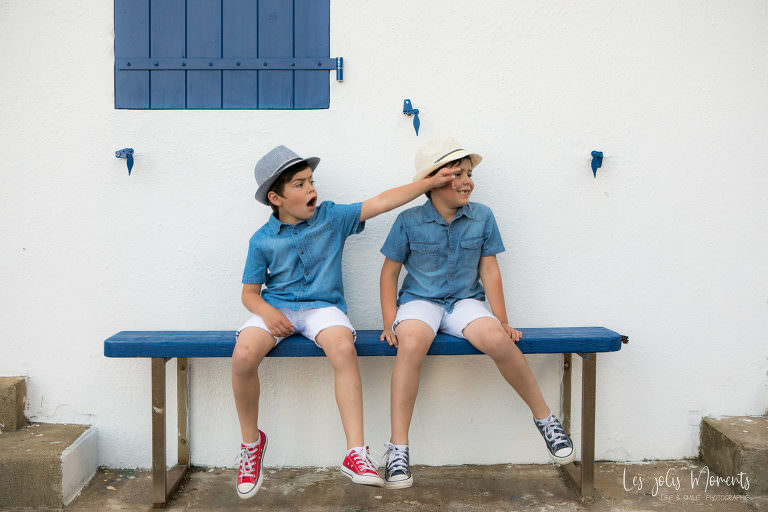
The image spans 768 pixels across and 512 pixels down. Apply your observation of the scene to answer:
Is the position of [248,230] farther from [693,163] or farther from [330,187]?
[693,163]

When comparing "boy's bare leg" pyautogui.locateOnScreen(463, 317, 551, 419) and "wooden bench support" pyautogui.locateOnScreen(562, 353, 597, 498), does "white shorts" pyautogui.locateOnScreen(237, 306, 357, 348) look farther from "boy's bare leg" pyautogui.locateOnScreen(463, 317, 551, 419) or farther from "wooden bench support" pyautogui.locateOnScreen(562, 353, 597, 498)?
"wooden bench support" pyautogui.locateOnScreen(562, 353, 597, 498)

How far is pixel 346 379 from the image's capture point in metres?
2.36

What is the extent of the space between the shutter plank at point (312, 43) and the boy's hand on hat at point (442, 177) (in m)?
0.70

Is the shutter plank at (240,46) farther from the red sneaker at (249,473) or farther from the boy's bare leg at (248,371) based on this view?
the red sneaker at (249,473)

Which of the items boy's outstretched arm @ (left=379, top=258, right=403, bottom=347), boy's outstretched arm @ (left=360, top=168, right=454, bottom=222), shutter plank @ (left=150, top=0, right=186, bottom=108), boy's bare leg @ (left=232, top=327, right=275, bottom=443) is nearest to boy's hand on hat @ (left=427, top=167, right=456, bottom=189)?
boy's outstretched arm @ (left=360, top=168, right=454, bottom=222)

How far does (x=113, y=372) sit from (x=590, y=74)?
2760 mm

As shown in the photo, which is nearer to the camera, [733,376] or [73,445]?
[73,445]

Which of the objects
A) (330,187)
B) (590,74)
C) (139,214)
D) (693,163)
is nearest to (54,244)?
(139,214)

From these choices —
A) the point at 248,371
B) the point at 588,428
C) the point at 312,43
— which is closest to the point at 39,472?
the point at 248,371

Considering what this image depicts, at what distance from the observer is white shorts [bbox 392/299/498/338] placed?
2.53m

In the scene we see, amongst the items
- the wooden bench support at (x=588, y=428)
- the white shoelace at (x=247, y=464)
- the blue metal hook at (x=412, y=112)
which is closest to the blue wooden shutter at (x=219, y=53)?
the blue metal hook at (x=412, y=112)

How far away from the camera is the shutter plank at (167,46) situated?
282 cm

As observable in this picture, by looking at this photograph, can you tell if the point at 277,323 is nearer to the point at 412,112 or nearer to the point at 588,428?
the point at 412,112

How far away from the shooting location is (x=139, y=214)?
2.86 m
